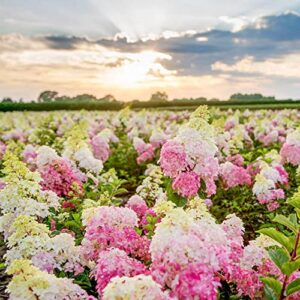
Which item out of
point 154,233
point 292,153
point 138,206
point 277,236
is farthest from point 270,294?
point 292,153

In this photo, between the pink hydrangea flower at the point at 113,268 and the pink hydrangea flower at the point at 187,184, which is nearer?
the pink hydrangea flower at the point at 113,268

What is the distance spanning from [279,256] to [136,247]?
36.3 inches

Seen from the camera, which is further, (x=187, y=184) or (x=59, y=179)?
(x=59, y=179)

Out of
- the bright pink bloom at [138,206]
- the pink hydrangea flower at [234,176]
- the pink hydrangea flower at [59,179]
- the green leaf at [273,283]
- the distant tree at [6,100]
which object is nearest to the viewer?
the green leaf at [273,283]

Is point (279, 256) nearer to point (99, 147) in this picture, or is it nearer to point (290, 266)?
point (290, 266)

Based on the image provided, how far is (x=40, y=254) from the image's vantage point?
380 centimetres

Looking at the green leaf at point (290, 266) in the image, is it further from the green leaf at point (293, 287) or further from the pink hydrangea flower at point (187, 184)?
the pink hydrangea flower at point (187, 184)

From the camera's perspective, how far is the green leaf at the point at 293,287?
3298mm

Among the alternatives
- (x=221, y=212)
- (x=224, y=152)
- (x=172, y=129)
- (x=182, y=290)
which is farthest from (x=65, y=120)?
(x=182, y=290)

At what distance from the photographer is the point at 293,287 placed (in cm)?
334

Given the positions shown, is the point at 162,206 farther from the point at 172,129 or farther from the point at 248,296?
the point at 172,129

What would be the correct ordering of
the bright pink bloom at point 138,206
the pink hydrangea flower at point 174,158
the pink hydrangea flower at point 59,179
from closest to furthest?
the pink hydrangea flower at point 174,158 → the bright pink bloom at point 138,206 → the pink hydrangea flower at point 59,179

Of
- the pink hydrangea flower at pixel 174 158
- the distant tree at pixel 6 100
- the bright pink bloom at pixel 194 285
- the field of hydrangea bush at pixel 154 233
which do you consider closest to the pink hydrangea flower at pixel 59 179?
the field of hydrangea bush at pixel 154 233

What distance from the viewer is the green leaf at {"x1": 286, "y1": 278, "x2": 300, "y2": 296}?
330 centimetres
